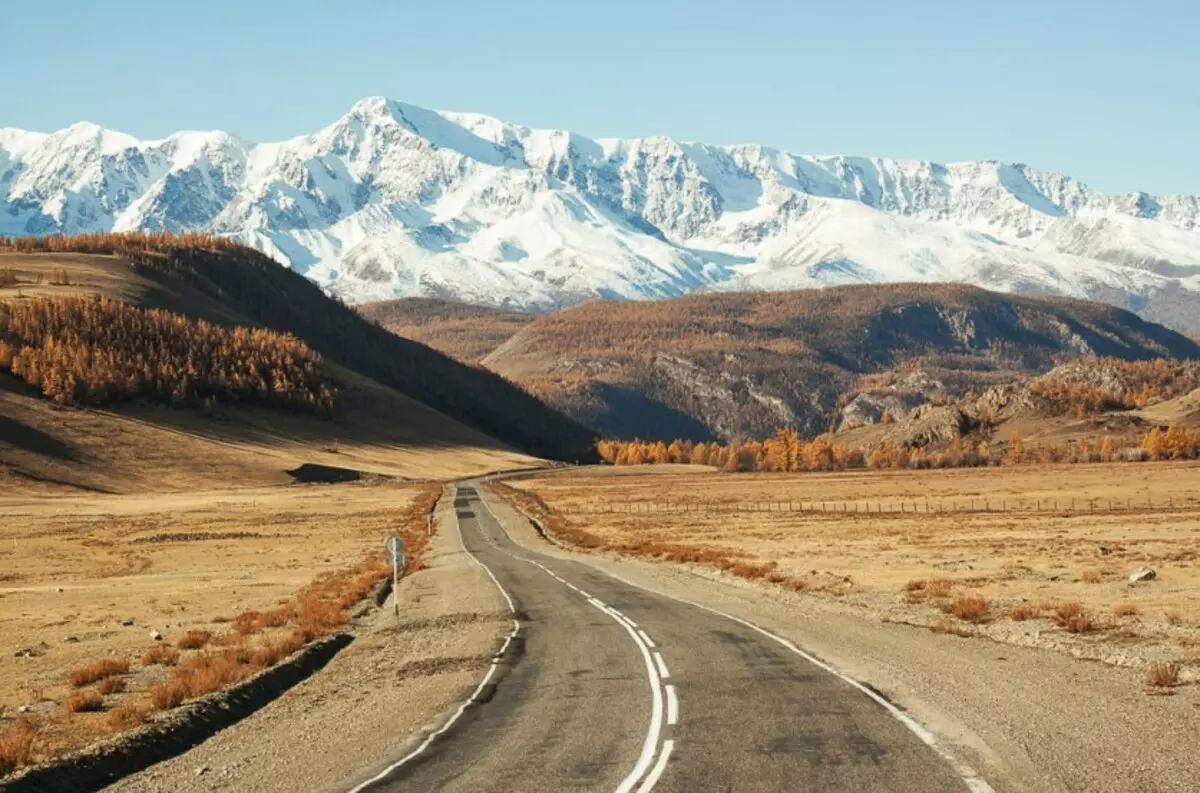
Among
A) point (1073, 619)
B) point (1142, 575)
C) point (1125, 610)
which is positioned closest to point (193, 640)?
point (1073, 619)

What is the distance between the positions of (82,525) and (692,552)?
193 ft

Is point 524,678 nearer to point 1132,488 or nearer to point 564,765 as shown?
point 564,765

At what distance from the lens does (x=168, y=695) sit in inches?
898

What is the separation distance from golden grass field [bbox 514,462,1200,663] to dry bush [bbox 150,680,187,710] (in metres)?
18.5

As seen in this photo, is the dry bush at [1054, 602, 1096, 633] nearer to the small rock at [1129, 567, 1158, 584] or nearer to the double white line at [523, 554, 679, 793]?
the small rock at [1129, 567, 1158, 584]

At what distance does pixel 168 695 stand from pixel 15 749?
497 cm

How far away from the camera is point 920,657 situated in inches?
1011

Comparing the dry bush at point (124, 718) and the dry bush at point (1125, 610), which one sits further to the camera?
the dry bush at point (1125, 610)

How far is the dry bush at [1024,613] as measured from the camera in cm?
3084

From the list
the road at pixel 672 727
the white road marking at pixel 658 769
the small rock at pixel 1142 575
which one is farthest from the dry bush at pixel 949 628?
the white road marking at pixel 658 769

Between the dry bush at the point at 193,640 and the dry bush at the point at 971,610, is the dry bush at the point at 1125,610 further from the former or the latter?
the dry bush at the point at 193,640

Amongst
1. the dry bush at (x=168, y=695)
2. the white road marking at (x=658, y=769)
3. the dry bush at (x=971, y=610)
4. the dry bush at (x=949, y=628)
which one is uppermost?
the white road marking at (x=658, y=769)

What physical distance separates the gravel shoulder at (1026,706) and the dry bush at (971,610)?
73.9 inches

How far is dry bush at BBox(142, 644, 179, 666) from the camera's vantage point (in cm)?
2936
